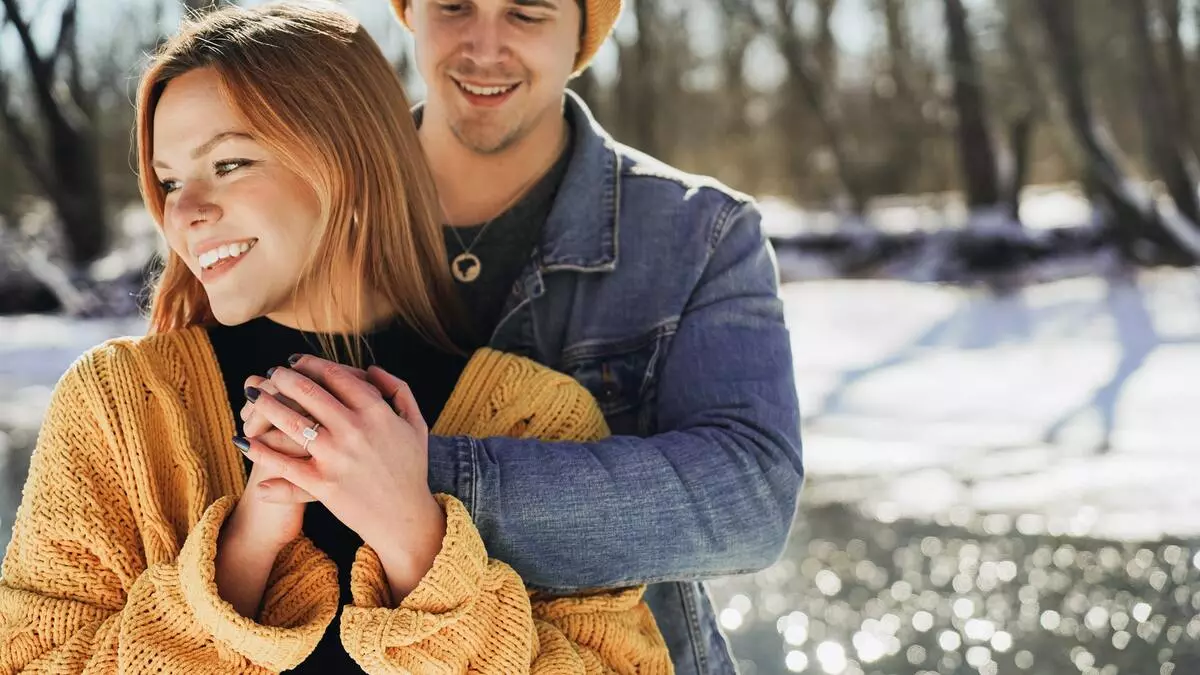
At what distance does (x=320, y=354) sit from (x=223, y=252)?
18 cm

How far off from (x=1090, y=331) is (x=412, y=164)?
6979mm

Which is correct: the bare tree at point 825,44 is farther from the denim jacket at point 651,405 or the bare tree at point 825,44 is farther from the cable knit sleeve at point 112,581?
the cable knit sleeve at point 112,581

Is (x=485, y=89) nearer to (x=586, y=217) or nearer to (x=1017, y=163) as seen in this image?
(x=586, y=217)

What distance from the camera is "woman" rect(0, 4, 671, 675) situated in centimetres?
114

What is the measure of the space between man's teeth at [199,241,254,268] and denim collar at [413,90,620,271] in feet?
1.71

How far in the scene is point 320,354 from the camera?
4.72 feet

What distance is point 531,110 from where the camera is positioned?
6.55ft

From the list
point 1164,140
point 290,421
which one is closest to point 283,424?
point 290,421

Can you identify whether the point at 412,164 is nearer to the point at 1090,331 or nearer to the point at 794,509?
the point at 794,509

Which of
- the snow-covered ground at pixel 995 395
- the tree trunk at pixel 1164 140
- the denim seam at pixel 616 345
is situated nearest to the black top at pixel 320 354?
the denim seam at pixel 616 345

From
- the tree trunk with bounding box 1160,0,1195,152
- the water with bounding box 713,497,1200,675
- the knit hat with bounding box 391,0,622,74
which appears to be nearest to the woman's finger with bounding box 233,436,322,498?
the knit hat with bounding box 391,0,622,74

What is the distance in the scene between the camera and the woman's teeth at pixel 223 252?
1.33 metres

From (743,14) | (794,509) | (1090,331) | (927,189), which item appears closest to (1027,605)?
(794,509)

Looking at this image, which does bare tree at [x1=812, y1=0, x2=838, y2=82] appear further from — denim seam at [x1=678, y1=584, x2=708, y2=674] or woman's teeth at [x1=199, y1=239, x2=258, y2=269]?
woman's teeth at [x1=199, y1=239, x2=258, y2=269]
